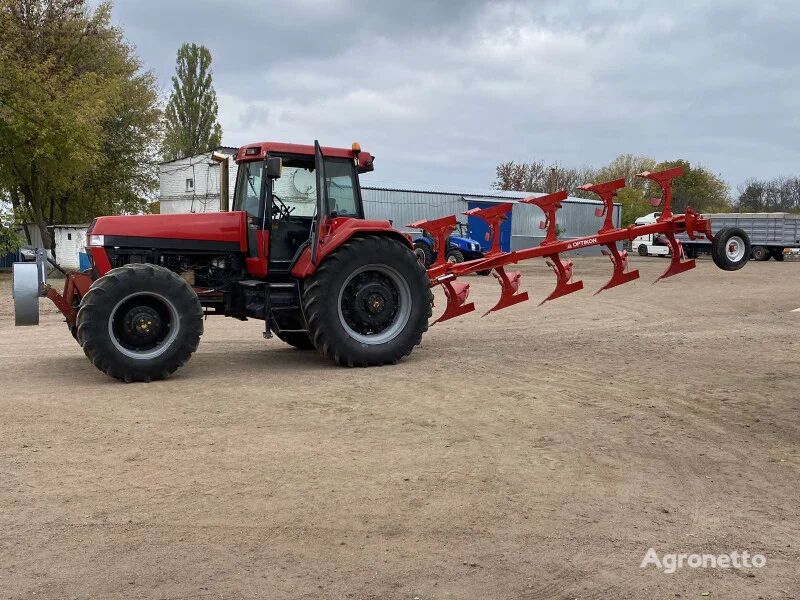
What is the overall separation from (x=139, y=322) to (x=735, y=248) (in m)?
8.10

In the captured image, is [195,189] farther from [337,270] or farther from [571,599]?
[571,599]

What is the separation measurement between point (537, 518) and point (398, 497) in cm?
83

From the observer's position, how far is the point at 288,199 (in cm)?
946

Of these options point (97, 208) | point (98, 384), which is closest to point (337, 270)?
point (98, 384)

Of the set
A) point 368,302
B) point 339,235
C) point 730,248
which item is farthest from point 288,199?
point 730,248

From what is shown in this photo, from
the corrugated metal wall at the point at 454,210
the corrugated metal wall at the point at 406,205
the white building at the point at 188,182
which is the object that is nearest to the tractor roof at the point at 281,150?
the white building at the point at 188,182

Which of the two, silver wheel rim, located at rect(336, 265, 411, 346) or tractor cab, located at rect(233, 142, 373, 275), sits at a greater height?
tractor cab, located at rect(233, 142, 373, 275)

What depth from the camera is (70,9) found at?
101ft

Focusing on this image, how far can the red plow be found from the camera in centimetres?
1101

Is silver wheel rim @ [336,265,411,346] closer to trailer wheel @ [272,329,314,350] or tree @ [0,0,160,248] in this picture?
trailer wheel @ [272,329,314,350]

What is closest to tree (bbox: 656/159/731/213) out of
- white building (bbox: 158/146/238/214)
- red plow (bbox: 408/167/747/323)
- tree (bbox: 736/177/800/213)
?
tree (bbox: 736/177/800/213)

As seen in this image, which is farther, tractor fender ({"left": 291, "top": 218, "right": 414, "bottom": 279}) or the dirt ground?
tractor fender ({"left": 291, "top": 218, "right": 414, "bottom": 279})

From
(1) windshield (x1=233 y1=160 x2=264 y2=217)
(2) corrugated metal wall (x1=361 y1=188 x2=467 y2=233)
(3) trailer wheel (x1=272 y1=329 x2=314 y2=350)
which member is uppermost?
(2) corrugated metal wall (x1=361 y1=188 x2=467 y2=233)

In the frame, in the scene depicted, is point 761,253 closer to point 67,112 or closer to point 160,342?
point 67,112
